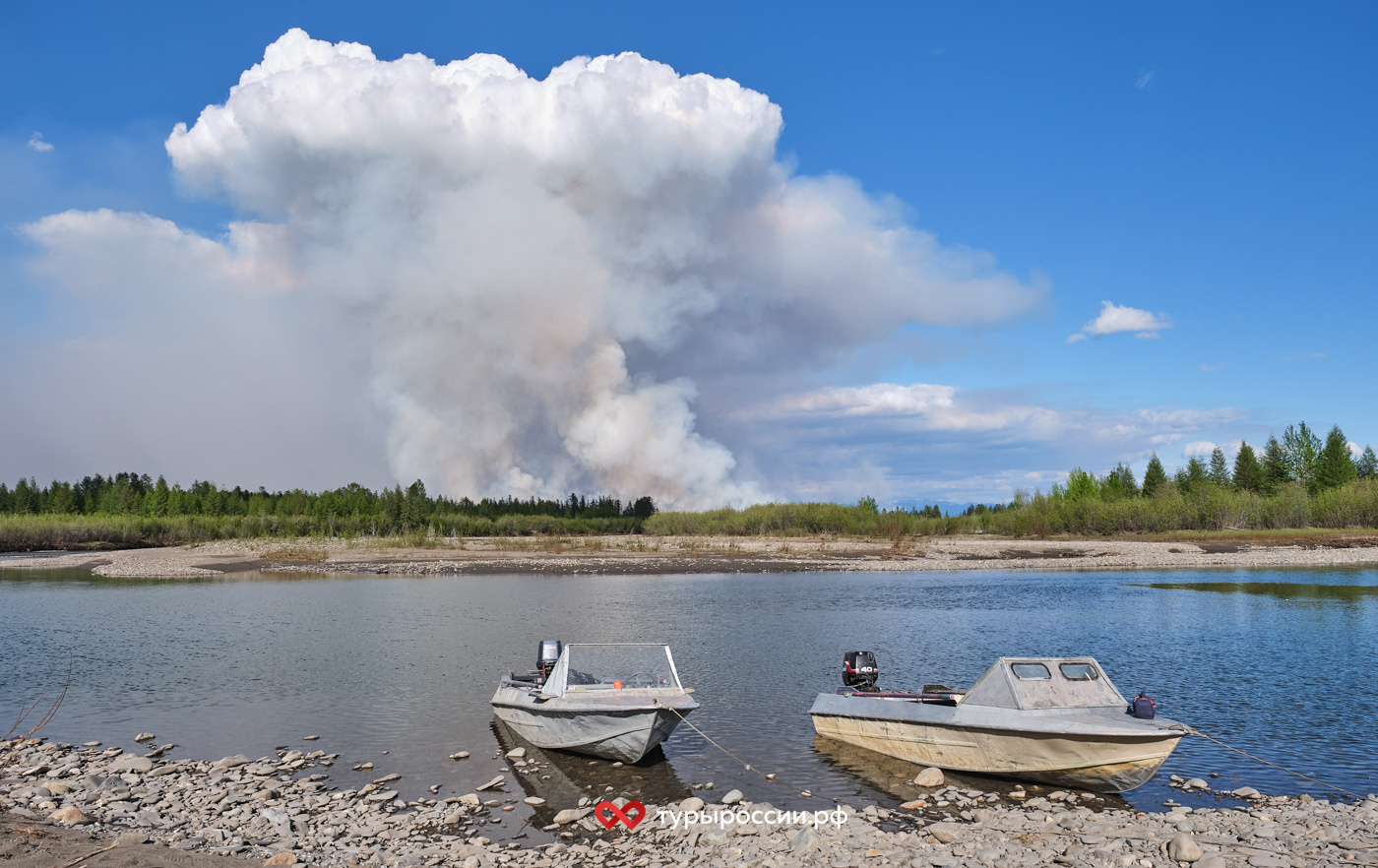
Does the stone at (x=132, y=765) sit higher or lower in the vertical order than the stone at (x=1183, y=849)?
lower

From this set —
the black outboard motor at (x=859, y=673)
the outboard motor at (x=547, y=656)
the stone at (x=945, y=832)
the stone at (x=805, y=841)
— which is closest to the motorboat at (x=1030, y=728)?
the black outboard motor at (x=859, y=673)

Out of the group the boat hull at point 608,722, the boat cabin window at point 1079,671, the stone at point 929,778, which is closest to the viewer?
the stone at point 929,778

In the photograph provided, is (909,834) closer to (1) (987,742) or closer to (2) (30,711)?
(1) (987,742)

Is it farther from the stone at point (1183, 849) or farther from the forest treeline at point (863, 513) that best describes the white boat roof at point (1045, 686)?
the forest treeline at point (863, 513)

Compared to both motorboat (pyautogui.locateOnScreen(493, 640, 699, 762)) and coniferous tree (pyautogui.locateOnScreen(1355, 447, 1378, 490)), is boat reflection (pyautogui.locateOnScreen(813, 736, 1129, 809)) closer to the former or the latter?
motorboat (pyautogui.locateOnScreen(493, 640, 699, 762))

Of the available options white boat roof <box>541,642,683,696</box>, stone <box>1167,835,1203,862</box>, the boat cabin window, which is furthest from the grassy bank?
stone <box>1167,835,1203,862</box>

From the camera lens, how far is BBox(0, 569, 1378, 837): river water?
Answer: 1747 centimetres

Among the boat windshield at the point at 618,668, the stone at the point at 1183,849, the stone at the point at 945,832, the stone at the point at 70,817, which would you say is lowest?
the stone at the point at 945,832

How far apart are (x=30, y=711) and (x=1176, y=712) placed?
30684 millimetres

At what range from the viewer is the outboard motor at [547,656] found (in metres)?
20.6

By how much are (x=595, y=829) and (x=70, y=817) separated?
8364 mm

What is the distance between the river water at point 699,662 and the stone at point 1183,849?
12.5 ft

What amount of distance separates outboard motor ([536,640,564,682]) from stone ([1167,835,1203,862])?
44.3 feet

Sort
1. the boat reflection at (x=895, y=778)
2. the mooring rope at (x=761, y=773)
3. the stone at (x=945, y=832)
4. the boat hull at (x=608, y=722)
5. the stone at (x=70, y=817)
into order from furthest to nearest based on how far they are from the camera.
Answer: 1. the boat hull at (x=608, y=722)
2. the mooring rope at (x=761, y=773)
3. the boat reflection at (x=895, y=778)
4. the stone at (x=70, y=817)
5. the stone at (x=945, y=832)
